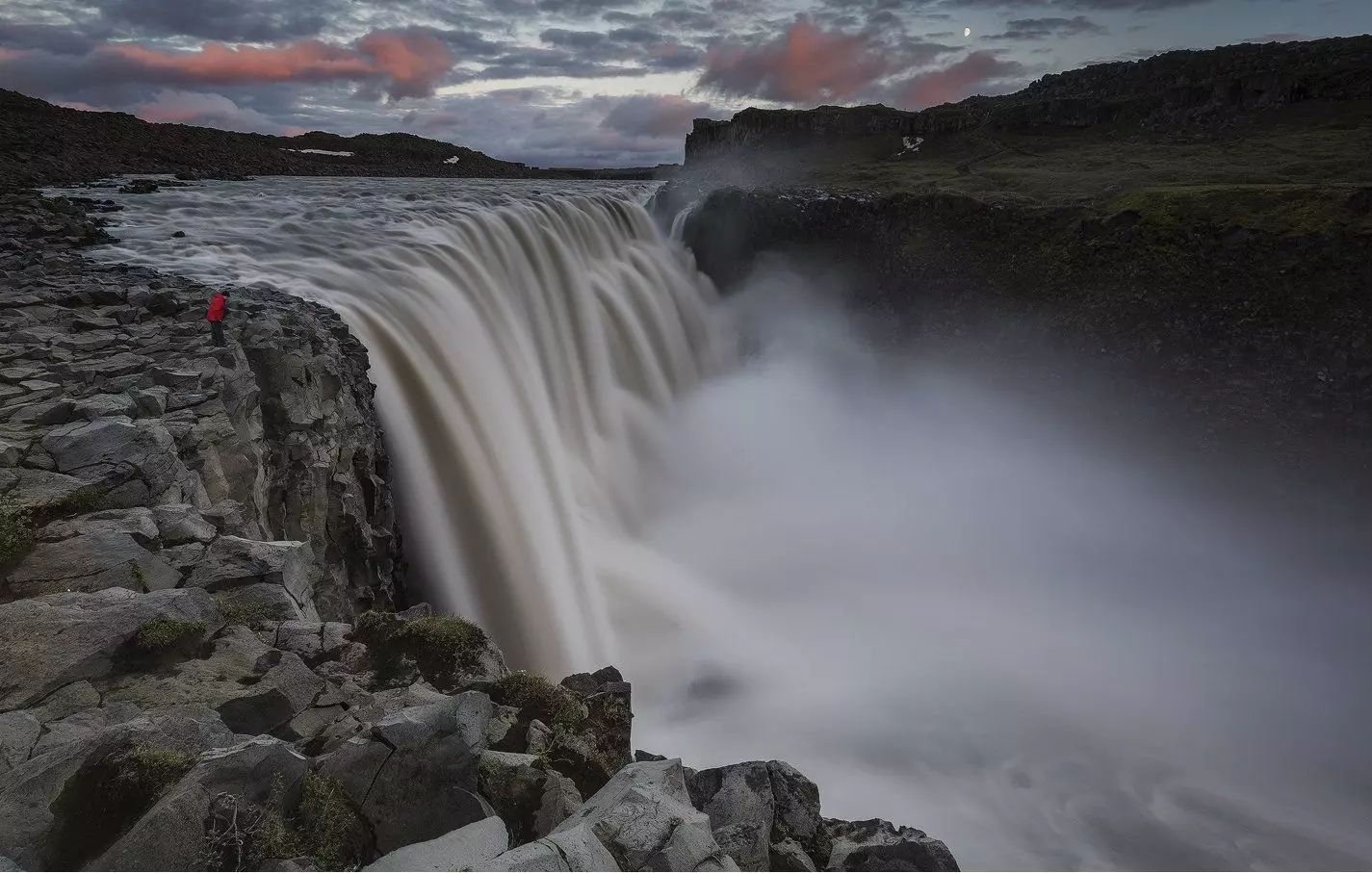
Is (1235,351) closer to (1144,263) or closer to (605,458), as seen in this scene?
(1144,263)

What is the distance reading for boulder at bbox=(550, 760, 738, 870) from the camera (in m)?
5.63

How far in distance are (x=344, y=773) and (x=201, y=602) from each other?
2888mm

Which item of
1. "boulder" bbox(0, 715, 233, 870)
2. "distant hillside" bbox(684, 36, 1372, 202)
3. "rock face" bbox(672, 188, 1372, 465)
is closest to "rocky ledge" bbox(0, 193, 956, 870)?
"boulder" bbox(0, 715, 233, 870)

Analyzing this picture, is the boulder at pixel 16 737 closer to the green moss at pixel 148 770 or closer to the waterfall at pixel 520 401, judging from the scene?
the green moss at pixel 148 770

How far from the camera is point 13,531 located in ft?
23.8

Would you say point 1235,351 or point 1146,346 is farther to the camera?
point 1146,346

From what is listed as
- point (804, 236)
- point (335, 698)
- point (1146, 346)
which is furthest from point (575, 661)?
point (804, 236)

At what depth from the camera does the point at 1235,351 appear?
3158cm

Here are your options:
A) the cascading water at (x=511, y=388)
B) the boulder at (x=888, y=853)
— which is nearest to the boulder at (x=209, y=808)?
the boulder at (x=888, y=853)

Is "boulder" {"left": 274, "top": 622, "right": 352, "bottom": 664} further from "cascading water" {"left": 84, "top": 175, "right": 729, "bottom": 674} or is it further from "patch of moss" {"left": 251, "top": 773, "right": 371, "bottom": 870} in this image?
"cascading water" {"left": 84, "top": 175, "right": 729, "bottom": 674}

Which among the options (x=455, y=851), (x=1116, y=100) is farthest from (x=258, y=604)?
(x=1116, y=100)

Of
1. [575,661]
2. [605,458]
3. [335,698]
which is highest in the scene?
[335,698]

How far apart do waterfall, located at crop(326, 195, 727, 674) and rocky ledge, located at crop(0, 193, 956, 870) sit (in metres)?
3.88

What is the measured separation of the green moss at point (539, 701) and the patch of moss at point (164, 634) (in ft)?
9.83
